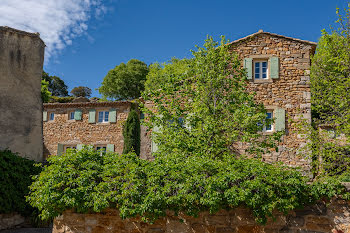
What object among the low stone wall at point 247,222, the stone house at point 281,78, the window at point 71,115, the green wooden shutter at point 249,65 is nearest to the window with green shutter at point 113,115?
the window at point 71,115

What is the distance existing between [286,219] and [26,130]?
34.0 ft

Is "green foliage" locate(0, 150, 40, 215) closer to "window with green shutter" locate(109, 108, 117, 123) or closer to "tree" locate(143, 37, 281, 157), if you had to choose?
"tree" locate(143, 37, 281, 157)

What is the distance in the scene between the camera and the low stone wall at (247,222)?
6156 millimetres

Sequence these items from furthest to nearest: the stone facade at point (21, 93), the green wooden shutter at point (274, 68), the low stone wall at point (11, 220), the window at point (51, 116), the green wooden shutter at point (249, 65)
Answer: the window at point (51, 116)
the green wooden shutter at point (249, 65)
the green wooden shutter at point (274, 68)
the stone facade at point (21, 93)
the low stone wall at point (11, 220)

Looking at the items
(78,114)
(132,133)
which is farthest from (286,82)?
(78,114)

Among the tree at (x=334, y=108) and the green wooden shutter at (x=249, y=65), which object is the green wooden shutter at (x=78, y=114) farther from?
the tree at (x=334, y=108)

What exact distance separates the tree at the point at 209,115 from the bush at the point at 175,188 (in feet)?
7.33

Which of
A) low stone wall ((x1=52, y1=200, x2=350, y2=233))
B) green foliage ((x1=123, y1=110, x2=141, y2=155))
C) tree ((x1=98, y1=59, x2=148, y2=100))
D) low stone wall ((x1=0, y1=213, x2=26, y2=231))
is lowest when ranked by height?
low stone wall ((x1=0, y1=213, x2=26, y2=231))

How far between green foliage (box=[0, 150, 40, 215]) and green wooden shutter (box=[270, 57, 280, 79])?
9.97 metres

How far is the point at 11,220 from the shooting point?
1012 cm

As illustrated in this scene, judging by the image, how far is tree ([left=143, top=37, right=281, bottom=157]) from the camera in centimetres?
886

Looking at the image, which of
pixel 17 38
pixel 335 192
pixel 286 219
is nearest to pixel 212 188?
pixel 286 219

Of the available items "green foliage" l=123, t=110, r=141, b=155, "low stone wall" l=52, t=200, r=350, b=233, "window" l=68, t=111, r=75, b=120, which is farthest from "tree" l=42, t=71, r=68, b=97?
"low stone wall" l=52, t=200, r=350, b=233

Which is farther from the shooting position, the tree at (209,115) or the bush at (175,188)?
the tree at (209,115)
